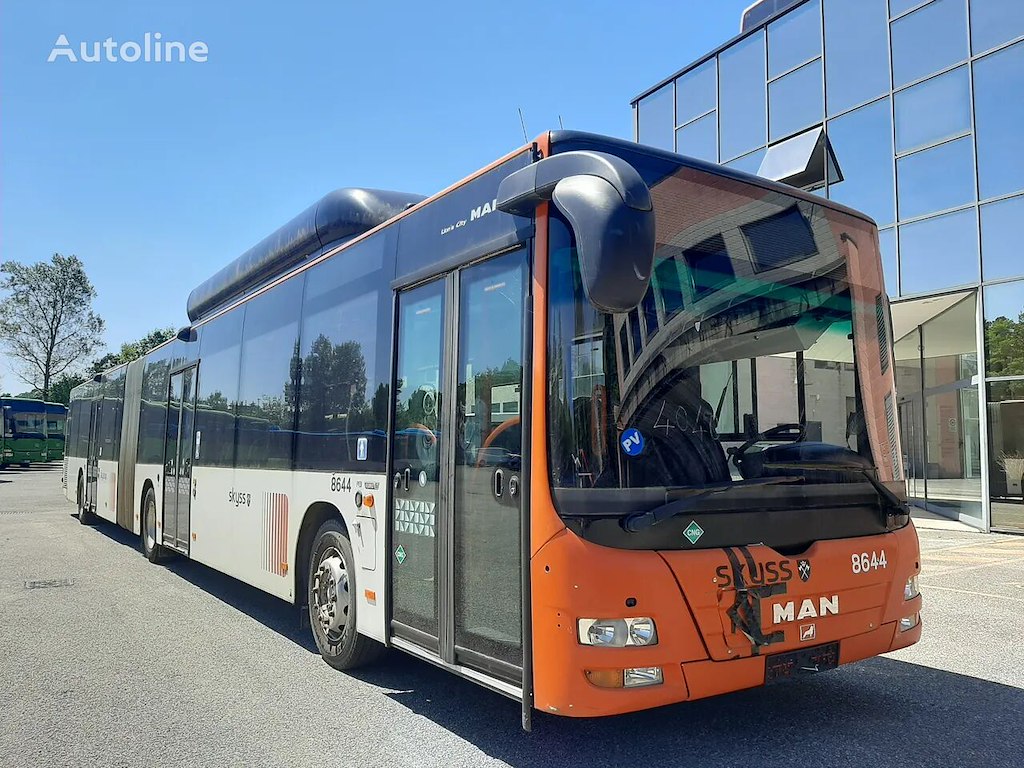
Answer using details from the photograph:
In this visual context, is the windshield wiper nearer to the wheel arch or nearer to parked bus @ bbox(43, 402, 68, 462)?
the wheel arch

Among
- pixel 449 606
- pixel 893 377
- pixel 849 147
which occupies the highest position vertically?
pixel 849 147

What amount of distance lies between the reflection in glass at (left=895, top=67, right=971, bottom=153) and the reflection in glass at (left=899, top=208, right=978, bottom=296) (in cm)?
161

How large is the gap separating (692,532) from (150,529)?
9722 millimetres

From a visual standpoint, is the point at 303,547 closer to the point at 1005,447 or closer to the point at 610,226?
the point at 610,226

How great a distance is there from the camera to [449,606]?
170 inches

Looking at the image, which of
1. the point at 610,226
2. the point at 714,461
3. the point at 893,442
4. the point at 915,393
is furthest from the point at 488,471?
the point at 915,393

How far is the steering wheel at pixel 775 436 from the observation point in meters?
4.00

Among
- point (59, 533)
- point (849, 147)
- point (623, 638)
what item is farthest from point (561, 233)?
point (849, 147)

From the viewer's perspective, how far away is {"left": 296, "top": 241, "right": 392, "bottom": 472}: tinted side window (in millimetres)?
5355

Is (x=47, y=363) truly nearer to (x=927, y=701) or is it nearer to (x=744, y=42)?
(x=744, y=42)

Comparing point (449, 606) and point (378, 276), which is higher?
point (378, 276)

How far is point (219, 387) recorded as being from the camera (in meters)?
8.68

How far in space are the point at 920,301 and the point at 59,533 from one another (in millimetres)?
16846

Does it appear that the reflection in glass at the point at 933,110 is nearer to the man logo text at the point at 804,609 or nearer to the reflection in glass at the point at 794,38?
the reflection in glass at the point at 794,38
